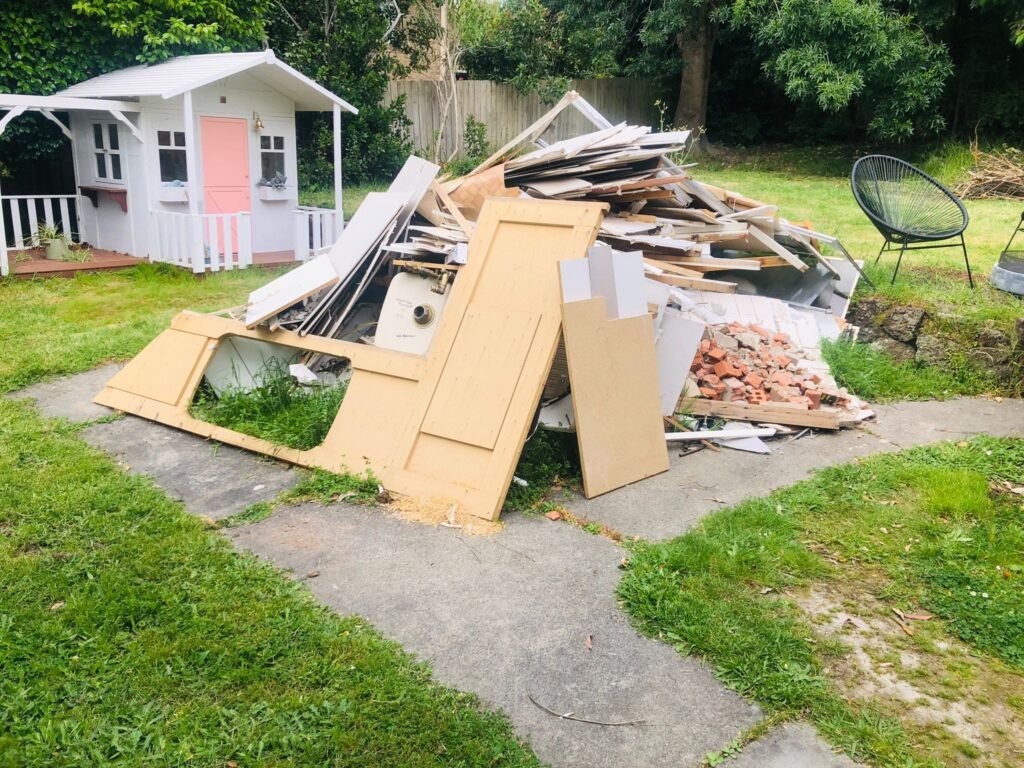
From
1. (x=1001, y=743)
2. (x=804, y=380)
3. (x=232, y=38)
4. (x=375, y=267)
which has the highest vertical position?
(x=232, y=38)

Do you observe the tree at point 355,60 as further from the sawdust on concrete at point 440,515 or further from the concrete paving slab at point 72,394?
the sawdust on concrete at point 440,515

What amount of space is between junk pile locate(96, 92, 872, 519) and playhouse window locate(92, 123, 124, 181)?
5959 millimetres

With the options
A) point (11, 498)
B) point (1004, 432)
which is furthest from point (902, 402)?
point (11, 498)

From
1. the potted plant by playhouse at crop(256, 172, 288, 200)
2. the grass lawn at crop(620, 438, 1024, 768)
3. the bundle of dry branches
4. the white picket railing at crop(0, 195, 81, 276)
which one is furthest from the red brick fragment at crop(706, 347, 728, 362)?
the bundle of dry branches

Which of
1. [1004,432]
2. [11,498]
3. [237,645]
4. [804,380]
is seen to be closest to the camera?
[237,645]

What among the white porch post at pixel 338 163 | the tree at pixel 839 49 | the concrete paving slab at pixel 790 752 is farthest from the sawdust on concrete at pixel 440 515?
the tree at pixel 839 49

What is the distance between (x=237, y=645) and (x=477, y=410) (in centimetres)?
168

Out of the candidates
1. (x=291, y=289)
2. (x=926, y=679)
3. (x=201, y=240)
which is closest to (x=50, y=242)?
(x=201, y=240)

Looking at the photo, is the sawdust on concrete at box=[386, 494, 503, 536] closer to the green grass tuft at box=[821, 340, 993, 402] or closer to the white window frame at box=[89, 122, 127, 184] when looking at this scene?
the green grass tuft at box=[821, 340, 993, 402]

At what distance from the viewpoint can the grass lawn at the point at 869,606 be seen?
8.77 ft

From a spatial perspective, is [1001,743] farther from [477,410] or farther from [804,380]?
[804,380]

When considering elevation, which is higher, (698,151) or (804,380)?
(698,151)

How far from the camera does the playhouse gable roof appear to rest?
9.50 m

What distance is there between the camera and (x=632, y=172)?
6238 millimetres
